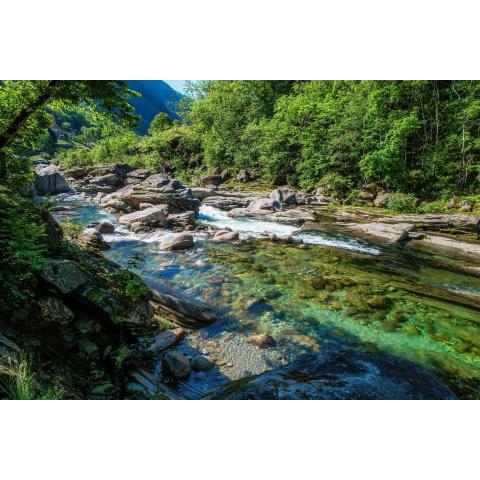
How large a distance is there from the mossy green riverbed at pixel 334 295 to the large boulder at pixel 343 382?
1.12 meters

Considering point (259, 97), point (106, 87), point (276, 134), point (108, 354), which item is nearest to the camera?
point (108, 354)

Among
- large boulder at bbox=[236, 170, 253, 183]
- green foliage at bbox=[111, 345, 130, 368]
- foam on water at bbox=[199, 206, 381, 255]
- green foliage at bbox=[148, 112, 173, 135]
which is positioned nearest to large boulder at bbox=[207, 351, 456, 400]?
green foliage at bbox=[111, 345, 130, 368]

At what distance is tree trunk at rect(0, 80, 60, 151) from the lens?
559 centimetres

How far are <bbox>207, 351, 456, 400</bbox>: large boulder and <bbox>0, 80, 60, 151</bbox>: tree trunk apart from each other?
588 cm

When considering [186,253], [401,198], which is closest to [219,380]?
[186,253]

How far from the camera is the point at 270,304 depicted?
8836mm

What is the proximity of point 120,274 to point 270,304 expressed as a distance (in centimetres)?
454

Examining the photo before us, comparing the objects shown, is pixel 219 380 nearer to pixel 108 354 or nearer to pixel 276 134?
pixel 108 354

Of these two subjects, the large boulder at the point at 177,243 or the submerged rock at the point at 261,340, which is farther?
the large boulder at the point at 177,243

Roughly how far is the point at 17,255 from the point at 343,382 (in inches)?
203

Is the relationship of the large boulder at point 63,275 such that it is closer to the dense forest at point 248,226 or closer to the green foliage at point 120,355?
the dense forest at point 248,226

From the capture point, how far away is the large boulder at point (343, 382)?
4375 millimetres

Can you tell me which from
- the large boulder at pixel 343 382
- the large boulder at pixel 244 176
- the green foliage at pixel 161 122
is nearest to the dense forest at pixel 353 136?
the large boulder at pixel 244 176

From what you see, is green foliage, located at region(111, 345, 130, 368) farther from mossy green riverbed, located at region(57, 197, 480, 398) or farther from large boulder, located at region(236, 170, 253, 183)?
large boulder, located at region(236, 170, 253, 183)
